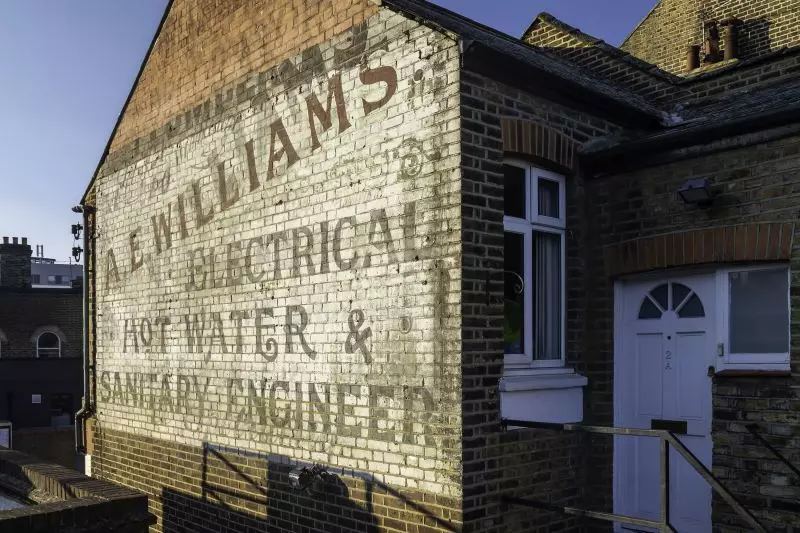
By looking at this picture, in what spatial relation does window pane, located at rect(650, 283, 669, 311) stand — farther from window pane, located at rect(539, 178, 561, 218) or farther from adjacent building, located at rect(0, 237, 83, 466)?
adjacent building, located at rect(0, 237, 83, 466)

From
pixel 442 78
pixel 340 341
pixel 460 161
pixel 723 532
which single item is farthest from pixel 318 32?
pixel 723 532

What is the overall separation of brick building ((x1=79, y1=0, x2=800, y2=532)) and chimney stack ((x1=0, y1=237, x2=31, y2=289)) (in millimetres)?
23248

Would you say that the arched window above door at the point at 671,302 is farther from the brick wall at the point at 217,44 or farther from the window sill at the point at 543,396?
the brick wall at the point at 217,44

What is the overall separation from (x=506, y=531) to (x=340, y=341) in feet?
Result: 6.68

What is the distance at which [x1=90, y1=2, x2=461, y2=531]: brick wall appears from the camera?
5.83 meters

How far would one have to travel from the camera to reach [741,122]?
5.92 metres

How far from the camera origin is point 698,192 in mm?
6109

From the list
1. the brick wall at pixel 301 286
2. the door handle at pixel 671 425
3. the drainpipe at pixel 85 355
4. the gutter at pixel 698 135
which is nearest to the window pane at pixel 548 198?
the gutter at pixel 698 135

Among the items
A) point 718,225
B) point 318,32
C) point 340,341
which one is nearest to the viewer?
point 718,225

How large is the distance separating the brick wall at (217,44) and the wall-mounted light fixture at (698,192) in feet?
9.73

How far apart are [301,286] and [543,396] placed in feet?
7.81

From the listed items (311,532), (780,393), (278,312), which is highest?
(278,312)

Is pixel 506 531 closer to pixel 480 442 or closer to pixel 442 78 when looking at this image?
pixel 480 442

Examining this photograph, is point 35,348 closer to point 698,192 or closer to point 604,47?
point 604,47
